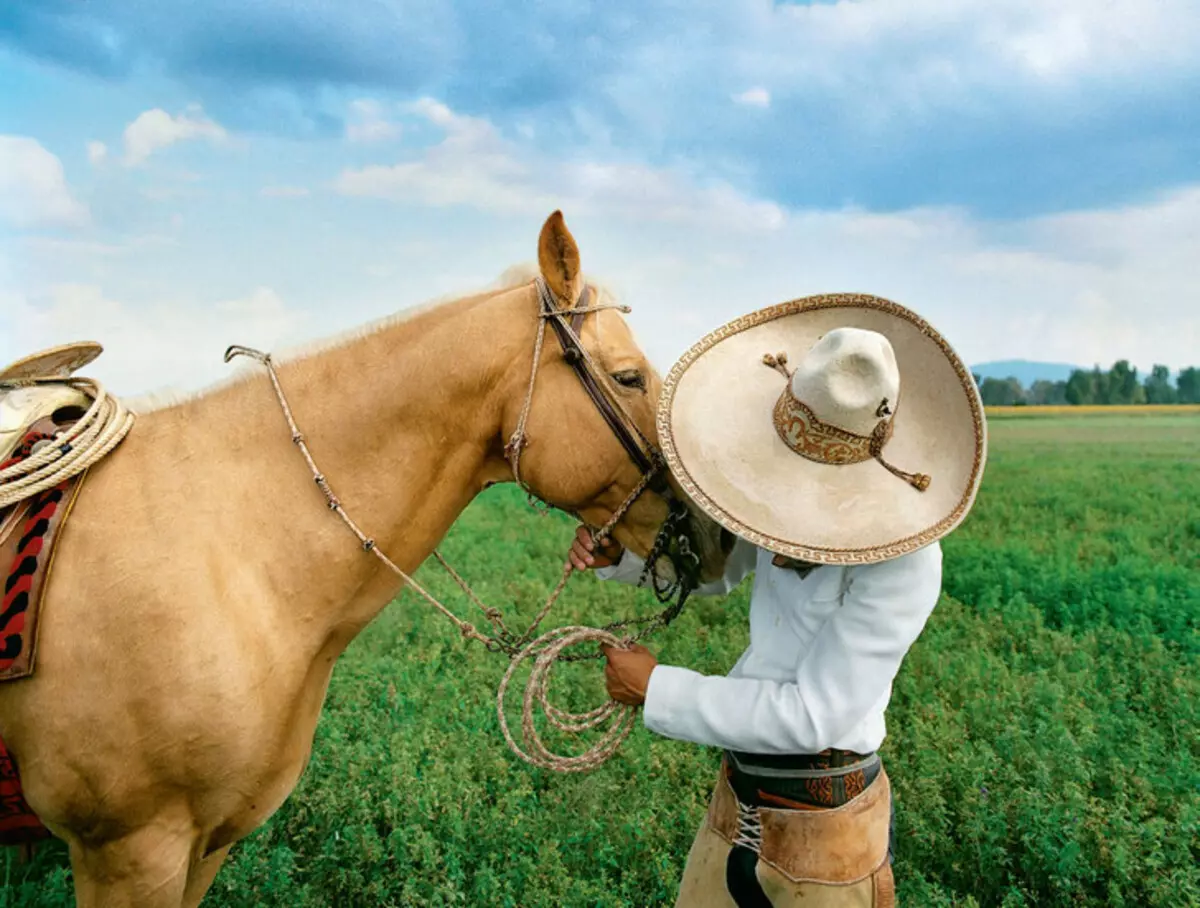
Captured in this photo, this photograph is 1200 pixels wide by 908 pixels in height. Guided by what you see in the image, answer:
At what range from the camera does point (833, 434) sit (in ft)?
6.46

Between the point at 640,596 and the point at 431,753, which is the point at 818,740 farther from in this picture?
the point at 640,596

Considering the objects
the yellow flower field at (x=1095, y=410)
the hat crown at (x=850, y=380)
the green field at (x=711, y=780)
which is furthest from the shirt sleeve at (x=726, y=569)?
the yellow flower field at (x=1095, y=410)

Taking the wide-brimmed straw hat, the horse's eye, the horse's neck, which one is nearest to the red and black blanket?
the horse's neck

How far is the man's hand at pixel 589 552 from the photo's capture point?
8.29 ft

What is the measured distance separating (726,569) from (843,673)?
64 cm

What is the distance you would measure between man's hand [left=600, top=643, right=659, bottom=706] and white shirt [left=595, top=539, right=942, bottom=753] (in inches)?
2.2

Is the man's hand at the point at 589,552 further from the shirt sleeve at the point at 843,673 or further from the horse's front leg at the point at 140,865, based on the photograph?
the horse's front leg at the point at 140,865

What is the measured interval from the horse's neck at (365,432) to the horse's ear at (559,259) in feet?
0.35

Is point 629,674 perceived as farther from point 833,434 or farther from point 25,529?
point 25,529

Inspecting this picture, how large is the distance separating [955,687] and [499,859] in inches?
124

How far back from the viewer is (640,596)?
7.80m

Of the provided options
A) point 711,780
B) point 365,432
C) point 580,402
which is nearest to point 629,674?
point 580,402

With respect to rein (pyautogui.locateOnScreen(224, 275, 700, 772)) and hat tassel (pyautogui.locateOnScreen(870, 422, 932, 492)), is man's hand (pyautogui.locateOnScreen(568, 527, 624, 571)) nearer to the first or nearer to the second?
rein (pyautogui.locateOnScreen(224, 275, 700, 772))

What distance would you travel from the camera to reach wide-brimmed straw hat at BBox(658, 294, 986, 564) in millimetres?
1918
